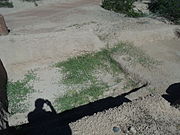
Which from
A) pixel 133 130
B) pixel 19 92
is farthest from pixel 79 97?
pixel 133 130

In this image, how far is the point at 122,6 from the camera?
19.1 metres

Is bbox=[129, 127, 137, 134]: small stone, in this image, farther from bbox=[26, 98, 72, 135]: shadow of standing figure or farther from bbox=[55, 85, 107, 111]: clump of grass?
bbox=[55, 85, 107, 111]: clump of grass

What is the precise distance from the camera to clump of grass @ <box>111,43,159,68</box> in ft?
41.3

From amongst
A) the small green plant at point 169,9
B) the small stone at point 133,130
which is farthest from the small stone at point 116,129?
the small green plant at point 169,9

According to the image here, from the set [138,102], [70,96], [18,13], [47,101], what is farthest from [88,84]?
[18,13]

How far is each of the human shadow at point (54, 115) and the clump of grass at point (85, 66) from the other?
1650 millimetres

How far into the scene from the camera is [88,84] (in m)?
11.3

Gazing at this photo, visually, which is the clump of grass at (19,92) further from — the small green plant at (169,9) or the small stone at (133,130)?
the small green plant at (169,9)

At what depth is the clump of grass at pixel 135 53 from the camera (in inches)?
496

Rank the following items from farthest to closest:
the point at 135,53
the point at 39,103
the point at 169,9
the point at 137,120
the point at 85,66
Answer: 1. the point at 169,9
2. the point at 135,53
3. the point at 85,66
4. the point at 39,103
5. the point at 137,120

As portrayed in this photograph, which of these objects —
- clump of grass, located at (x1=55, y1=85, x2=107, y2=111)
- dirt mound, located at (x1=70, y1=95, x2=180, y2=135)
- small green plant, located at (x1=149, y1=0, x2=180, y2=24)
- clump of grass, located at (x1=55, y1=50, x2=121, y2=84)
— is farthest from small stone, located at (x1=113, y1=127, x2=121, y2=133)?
small green plant, located at (x1=149, y1=0, x2=180, y2=24)

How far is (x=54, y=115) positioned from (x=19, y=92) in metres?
2.02

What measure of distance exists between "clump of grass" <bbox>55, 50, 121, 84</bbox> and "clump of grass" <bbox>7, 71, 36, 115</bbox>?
155 centimetres

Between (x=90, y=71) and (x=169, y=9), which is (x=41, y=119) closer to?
(x=90, y=71)
